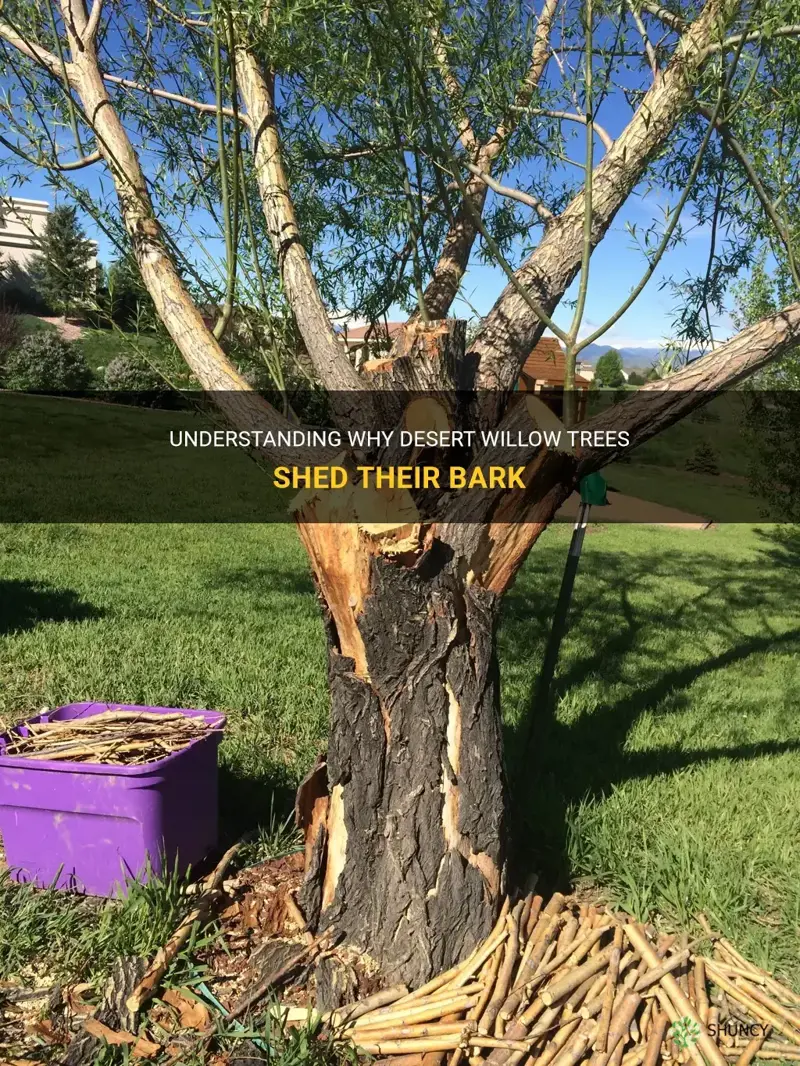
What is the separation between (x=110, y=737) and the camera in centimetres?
264

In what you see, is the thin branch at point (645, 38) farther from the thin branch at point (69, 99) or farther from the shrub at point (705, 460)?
the shrub at point (705, 460)

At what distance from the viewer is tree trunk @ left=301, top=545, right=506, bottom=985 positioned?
2160 millimetres

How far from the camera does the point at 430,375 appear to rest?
7.40 feet

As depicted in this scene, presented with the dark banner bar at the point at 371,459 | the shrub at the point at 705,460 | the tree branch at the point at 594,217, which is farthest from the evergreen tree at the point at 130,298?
the shrub at the point at 705,460

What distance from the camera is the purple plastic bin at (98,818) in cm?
233

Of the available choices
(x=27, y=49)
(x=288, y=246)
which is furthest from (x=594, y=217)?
(x=27, y=49)

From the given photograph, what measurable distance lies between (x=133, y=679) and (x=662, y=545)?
8904mm

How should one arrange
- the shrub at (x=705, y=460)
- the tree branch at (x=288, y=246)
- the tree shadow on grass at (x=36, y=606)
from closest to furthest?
the tree branch at (x=288, y=246), the tree shadow on grass at (x=36, y=606), the shrub at (x=705, y=460)

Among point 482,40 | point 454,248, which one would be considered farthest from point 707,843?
point 482,40

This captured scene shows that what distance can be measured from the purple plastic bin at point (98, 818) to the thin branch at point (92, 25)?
7.35 ft

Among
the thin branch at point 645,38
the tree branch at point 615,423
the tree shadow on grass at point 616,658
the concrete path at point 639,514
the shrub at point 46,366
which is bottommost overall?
the tree shadow on grass at point 616,658

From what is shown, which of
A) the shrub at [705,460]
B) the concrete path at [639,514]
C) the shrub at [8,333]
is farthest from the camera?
the shrub at [705,460]

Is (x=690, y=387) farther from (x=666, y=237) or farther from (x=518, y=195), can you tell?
(x=518, y=195)

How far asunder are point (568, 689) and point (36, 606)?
12.2ft
